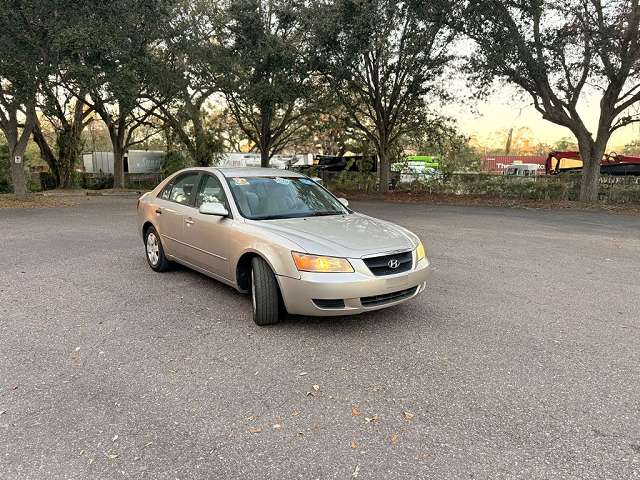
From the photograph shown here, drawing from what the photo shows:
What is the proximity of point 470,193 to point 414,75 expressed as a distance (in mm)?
5446

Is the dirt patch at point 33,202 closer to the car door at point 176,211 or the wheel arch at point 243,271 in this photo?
the car door at point 176,211

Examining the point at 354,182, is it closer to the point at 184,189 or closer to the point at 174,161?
the point at 174,161

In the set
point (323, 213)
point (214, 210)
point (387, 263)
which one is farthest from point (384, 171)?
point (387, 263)

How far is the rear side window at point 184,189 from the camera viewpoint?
544cm

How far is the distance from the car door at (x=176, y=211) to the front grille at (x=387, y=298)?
2453 mm

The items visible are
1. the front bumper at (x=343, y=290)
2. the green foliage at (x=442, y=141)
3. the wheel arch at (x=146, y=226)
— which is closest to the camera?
the front bumper at (x=343, y=290)

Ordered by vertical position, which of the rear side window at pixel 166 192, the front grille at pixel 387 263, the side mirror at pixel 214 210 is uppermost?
the rear side window at pixel 166 192

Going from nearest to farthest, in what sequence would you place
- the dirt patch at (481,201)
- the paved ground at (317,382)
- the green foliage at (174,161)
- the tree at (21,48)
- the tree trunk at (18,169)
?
the paved ground at (317,382), the tree at (21,48), the dirt patch at (481,201), the tree trunk at (18,169), the green foliage at (174,161)

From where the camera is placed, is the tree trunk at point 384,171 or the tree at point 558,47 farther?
the tree trunk at point 384,171

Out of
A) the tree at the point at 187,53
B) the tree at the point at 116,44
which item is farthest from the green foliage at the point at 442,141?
the tree at the point at 116,44

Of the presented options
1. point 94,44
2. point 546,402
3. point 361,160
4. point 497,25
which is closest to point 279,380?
point 546,402

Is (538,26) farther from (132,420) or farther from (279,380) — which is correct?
(132,420)

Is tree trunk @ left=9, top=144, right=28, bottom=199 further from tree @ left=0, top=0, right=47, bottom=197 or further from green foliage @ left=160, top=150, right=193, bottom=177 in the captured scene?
green foliage @ left=160, top=150, right=193, bottom=177

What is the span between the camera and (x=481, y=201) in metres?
17.6
